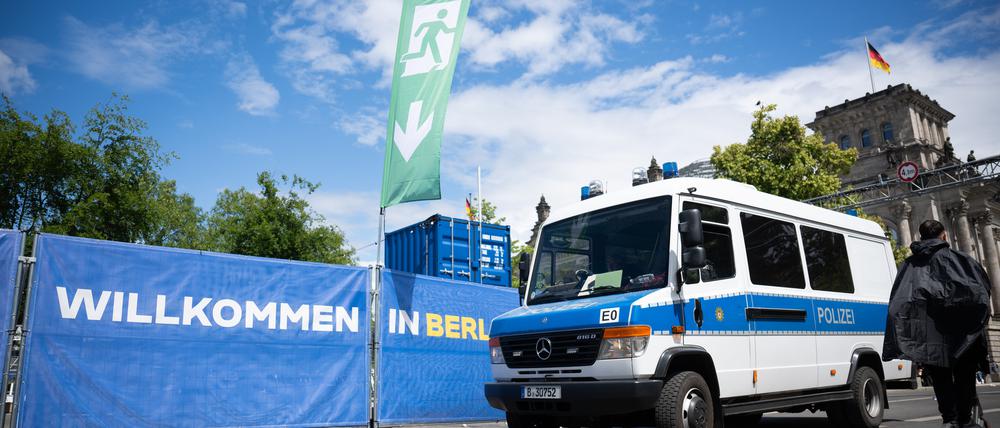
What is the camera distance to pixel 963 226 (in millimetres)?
48750

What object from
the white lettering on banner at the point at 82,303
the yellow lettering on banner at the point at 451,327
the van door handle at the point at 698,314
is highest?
the white lettering on banner at the point at 82,303

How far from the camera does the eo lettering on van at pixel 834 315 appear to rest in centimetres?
856

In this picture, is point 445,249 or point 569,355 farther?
point 445,249

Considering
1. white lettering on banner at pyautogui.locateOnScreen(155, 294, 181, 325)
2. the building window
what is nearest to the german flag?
the building window

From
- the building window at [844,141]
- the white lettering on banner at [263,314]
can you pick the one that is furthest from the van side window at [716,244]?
the building window at [844,141]

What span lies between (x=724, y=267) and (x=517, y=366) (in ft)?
8.44

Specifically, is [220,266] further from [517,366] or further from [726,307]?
[726,307]

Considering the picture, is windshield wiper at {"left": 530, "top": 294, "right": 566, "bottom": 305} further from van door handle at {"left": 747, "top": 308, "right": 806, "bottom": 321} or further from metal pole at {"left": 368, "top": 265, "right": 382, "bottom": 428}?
metal pole at {"left": 368, "top": 265, "right": 382, "bottom": 428}

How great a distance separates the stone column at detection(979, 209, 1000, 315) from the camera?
164ft

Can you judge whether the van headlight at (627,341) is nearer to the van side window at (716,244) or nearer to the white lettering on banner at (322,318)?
the van side window at (716,244)

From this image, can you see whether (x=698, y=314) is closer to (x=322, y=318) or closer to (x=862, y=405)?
(x=862, y=405)

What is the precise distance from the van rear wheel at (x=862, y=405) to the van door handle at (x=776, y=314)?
5.02 feet

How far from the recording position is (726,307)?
7262 millimetres

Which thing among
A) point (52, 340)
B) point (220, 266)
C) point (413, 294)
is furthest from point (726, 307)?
point (52, 340)
